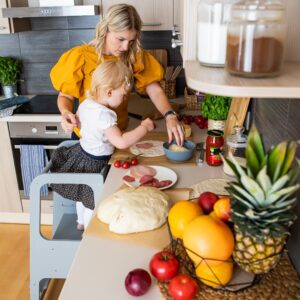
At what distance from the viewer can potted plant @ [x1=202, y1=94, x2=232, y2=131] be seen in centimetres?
176

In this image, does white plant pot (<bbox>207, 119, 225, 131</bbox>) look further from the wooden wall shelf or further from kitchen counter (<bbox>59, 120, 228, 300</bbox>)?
the wooden wall shelf

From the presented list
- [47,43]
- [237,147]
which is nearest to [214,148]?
[237,147]

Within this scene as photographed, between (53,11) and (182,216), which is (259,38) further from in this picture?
(53,11)

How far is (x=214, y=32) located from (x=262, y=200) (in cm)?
40

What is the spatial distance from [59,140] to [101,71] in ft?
A: 3.85

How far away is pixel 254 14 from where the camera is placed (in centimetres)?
70

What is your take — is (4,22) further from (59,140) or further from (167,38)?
(167,38)

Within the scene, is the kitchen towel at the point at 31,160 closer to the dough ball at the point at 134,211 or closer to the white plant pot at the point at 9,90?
the white plant pot at the point at 9,90

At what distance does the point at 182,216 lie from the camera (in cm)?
103

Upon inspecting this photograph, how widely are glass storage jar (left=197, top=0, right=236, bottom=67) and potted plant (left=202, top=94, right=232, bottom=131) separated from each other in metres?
0.89


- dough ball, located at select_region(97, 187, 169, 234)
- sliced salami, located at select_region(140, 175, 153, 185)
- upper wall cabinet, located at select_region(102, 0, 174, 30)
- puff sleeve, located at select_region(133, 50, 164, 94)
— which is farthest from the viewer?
upper wall cabinet, located at select_region(102, 0, 174, 30)

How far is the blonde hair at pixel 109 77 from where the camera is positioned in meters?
1.56

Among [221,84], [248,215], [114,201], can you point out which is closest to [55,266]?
[114,201]

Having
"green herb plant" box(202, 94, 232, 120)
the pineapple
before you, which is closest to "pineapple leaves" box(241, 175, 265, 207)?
the pineapple
